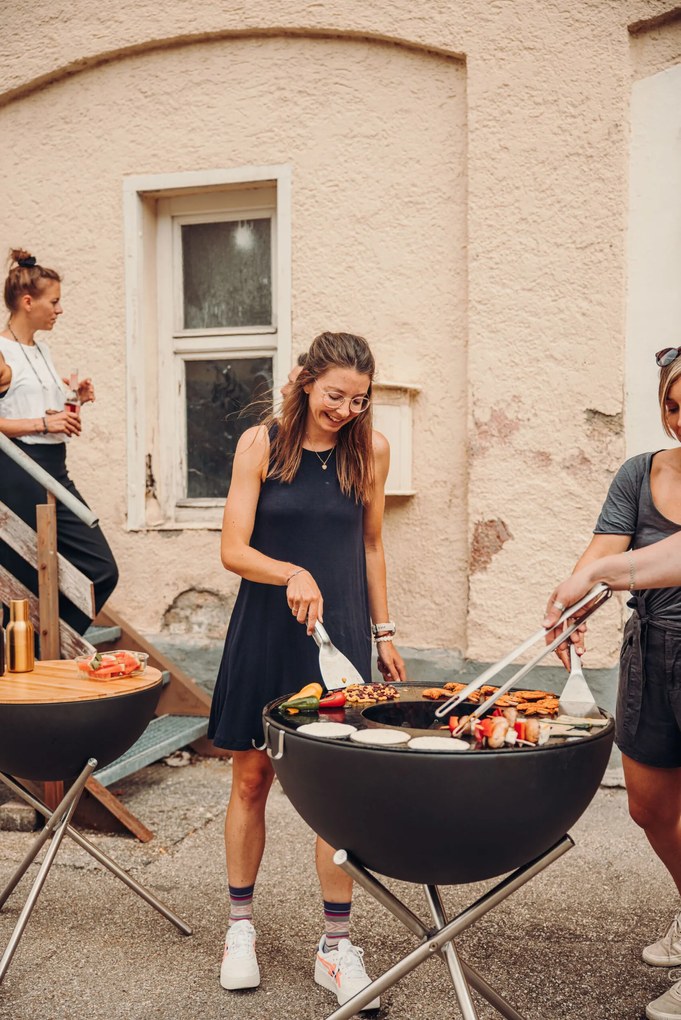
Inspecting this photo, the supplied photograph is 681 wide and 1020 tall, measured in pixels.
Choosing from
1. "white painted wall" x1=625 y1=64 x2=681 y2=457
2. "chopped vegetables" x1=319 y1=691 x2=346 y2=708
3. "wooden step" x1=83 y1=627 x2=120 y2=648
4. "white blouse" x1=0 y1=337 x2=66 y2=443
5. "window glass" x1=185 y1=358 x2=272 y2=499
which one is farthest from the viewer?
"window glass" x1=185 y1=358 x2=272 y2=499

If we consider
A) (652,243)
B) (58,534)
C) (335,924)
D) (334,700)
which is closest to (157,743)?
(58,534)

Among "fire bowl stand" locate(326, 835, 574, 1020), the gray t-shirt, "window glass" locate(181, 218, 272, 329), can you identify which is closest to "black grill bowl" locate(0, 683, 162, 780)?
"fire bowl stand" locate(326, 835, 574, 1020)

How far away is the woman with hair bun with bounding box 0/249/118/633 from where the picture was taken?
157 inches

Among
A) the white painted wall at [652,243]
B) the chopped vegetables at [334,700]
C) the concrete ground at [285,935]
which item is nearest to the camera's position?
the chopped vegetables at [334,700]

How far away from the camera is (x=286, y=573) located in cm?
254

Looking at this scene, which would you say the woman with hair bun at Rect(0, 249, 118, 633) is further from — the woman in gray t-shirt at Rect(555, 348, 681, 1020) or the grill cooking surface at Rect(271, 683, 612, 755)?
the woman in gray t-shirt at Rect(555, 348, 681, 1020)

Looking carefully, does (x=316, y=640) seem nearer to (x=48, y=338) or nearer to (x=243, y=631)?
(x=243, y=631)

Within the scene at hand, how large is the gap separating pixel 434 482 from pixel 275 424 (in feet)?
6.45

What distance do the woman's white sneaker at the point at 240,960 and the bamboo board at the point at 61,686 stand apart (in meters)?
0.77

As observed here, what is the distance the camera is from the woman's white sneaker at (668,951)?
9.09 ft

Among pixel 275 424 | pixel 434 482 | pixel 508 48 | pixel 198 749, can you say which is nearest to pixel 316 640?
pixel 275 424

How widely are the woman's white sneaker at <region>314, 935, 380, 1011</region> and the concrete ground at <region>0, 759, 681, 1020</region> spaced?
0.13ft

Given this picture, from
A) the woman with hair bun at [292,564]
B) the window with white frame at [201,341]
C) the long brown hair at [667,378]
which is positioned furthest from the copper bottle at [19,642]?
the long brown hair at [667,378]

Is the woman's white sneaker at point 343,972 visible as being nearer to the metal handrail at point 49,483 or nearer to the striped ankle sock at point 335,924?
the striped ankle sock at point 335,924
